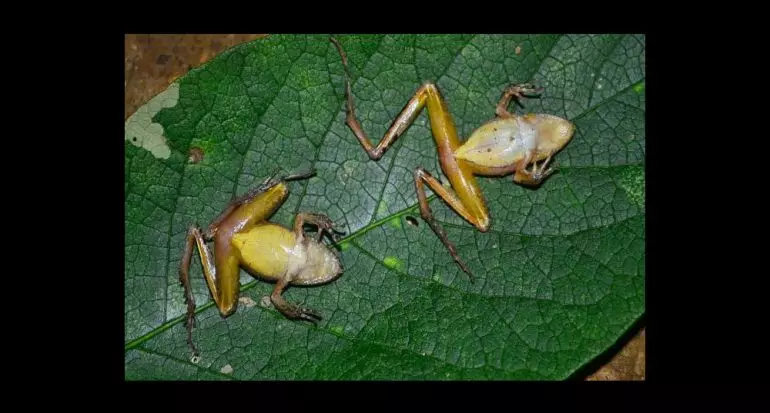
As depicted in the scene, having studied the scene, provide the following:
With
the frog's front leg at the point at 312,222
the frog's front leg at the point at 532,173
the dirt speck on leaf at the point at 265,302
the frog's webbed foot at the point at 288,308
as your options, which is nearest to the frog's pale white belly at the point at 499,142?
the frog's front leg at the point at 532,173

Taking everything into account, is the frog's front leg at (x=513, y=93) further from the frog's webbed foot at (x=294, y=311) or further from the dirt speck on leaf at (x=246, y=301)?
the dirt speck on leaf at (x=246, y=301)

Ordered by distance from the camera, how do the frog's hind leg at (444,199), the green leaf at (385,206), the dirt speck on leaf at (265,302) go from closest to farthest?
the green leaf at (385,206) → the frog's hind leg at (444,199) → the dirt speck on leaf at (265,302)

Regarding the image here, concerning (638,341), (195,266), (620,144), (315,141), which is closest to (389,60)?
(315,141)

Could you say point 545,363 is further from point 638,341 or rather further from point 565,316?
point 638,341

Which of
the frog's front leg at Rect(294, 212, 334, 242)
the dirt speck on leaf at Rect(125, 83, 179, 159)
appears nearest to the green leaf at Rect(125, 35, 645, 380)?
the dirt speck on leaf at Rect(125, 83, 179, 159)

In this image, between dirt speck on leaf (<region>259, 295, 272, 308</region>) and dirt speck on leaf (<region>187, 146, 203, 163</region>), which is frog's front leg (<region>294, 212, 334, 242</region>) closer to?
dirt speck on leaf (<region>259, 295, 272, 308</region>)

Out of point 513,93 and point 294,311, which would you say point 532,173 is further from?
point 294,311
